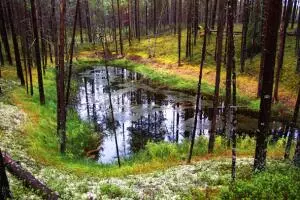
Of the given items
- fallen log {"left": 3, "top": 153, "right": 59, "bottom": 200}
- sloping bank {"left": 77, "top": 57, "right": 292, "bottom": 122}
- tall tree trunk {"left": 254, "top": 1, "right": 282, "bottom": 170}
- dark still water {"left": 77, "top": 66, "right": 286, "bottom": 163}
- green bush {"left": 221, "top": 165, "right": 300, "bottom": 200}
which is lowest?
dark still water {"left": 77, "top": 66, "right": 286, "bottom": 163}

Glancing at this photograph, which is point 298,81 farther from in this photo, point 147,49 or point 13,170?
point 147,49

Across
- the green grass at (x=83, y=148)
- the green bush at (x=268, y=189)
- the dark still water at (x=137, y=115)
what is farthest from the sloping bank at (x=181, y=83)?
Result: the green bush at (x=268, y=189)

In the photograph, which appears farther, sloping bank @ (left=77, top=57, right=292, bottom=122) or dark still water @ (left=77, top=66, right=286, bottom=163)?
sloping bank @ (left=77, top=57, right=292, bottom=122)

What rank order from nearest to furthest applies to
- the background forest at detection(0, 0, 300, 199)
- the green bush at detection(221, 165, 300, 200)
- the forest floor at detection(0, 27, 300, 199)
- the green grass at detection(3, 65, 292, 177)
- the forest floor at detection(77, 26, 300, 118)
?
the green bush at detection(221, 165, 300, 200)
the forest floor at detection(0, 27, 300, 199)
the background forest at detection(0, 0, 300, 199)
the green grass at detection(3, 65, 292, 177)
the forest floor at detection(77, 26, 300, 118)

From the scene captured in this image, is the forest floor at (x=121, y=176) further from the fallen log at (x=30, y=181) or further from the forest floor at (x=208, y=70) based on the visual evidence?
the forest floor at (x=208, y=70)

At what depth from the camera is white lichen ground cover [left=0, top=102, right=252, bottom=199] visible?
14961mm

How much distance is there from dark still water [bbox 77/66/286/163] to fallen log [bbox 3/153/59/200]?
29.8 feet

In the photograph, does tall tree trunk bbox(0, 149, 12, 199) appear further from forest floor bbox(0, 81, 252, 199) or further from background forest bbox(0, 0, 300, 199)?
forest floor bbox(0, 81, 252, 199)

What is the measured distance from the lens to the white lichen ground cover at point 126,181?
49.1 ft

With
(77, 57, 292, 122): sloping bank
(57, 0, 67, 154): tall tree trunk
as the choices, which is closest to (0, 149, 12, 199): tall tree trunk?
(57, 0, 67, 154): tall tree trunk

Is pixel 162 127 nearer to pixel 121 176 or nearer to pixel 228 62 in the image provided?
pixel 121 176

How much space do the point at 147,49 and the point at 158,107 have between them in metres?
36.0

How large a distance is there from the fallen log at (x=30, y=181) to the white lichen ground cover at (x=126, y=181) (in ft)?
0.81

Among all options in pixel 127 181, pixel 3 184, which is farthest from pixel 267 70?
pixel 3 184
